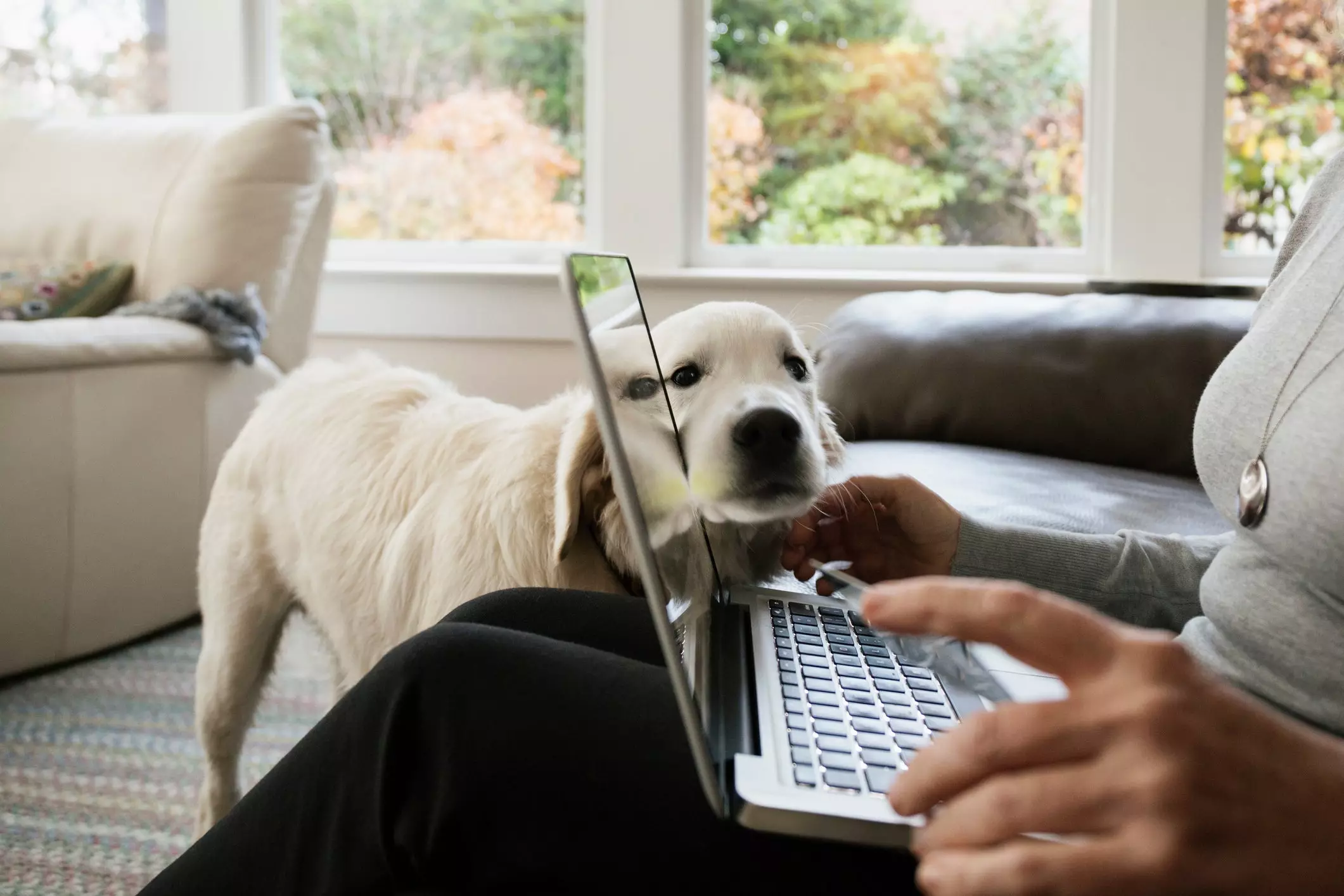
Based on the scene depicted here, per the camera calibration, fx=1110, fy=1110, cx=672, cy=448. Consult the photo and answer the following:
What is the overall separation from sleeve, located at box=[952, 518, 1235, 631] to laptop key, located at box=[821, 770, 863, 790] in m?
0.47

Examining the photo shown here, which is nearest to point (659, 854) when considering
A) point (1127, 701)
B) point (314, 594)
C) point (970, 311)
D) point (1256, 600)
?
point (1127, 701)

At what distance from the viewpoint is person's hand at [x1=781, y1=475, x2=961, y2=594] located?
94cm

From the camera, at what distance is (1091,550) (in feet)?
3.04

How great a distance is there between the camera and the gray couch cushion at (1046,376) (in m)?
1.85

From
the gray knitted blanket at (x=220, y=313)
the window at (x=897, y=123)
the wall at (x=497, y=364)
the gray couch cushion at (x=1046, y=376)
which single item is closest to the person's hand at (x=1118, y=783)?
the gray couch cushion at (x=1046, y=376)

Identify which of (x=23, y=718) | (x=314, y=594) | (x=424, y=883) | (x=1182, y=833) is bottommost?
(x=23, y=718)


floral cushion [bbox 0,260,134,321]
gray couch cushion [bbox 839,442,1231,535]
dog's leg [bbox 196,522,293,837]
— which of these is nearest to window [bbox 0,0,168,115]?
floral cushion [bbox 0,260,134,321]

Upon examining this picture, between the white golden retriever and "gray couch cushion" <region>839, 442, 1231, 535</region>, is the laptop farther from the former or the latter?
"gray couch cushion" <region>839, 442, 1231, 535</region>

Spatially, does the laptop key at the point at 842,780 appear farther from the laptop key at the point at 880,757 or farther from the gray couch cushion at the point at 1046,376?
the gray couch cushion at the point at 1046,376

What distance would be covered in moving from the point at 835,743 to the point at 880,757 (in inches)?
0.9

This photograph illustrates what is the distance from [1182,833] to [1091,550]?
1.91 feet

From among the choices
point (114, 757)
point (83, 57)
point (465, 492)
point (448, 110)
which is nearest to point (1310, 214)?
point (465, 492)

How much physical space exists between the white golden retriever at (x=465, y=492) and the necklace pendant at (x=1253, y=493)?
0.33 m

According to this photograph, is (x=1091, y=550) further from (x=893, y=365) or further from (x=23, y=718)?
(x=23, y=718)
